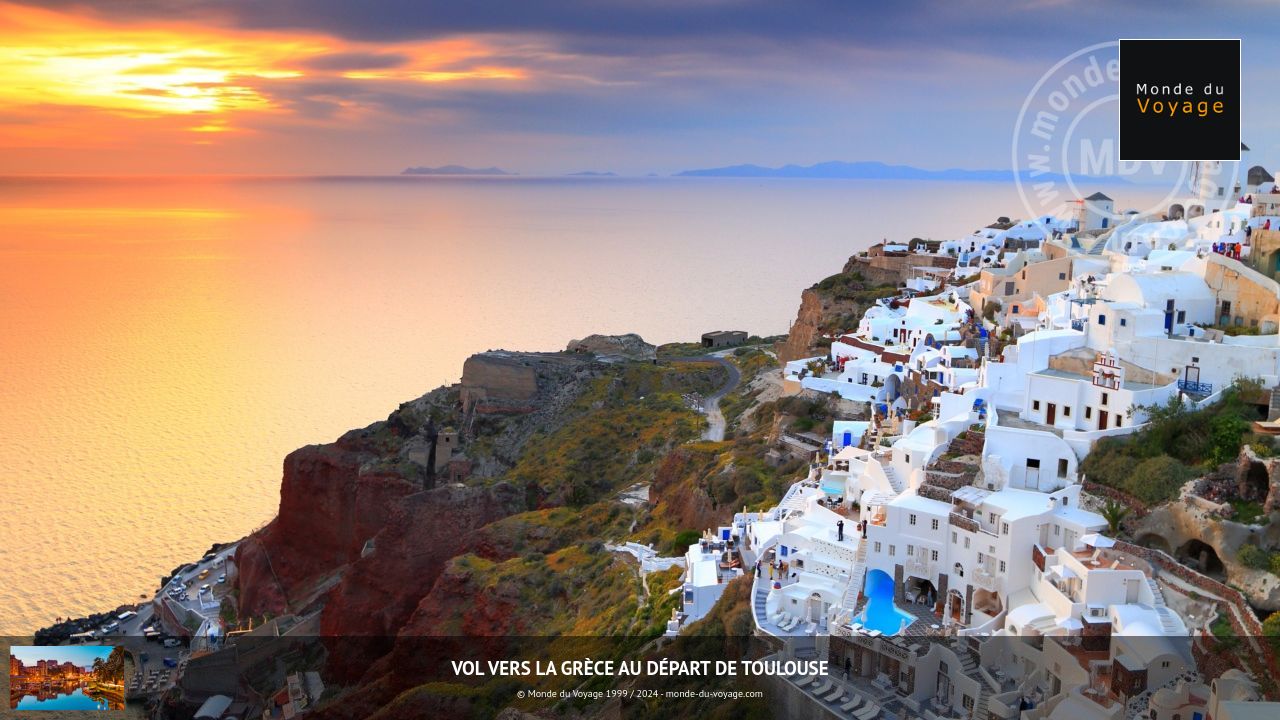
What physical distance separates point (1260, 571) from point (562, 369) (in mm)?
31010

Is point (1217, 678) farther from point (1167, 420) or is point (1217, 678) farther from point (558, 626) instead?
point (558, 626)

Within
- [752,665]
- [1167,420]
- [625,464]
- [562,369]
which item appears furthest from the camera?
[562,369]

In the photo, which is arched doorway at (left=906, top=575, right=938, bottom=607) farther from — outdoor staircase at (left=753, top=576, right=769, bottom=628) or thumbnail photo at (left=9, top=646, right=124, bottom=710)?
thumbnail photo at (left=9, top=646, right=124, bottom=710)

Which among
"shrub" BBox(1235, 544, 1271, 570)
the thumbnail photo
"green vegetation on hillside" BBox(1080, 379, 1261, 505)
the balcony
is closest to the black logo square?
"green vegetation on hillside" BBox(1080, 379, 1261, 505)

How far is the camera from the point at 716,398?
41781 mm

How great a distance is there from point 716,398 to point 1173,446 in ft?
77.2

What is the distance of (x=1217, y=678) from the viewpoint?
14859 mm

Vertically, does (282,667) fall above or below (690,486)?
below

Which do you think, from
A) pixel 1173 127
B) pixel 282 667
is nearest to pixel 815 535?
pixel 1173 127

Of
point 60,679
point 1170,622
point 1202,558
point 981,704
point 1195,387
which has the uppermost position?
point 1195,387

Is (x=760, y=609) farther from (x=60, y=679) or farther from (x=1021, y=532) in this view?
(x=60, y=679)

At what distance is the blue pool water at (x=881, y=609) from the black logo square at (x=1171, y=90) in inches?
519

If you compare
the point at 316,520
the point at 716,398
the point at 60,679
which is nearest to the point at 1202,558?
the point at 716,398

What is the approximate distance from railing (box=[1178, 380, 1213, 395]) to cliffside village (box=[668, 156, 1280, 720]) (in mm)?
70
